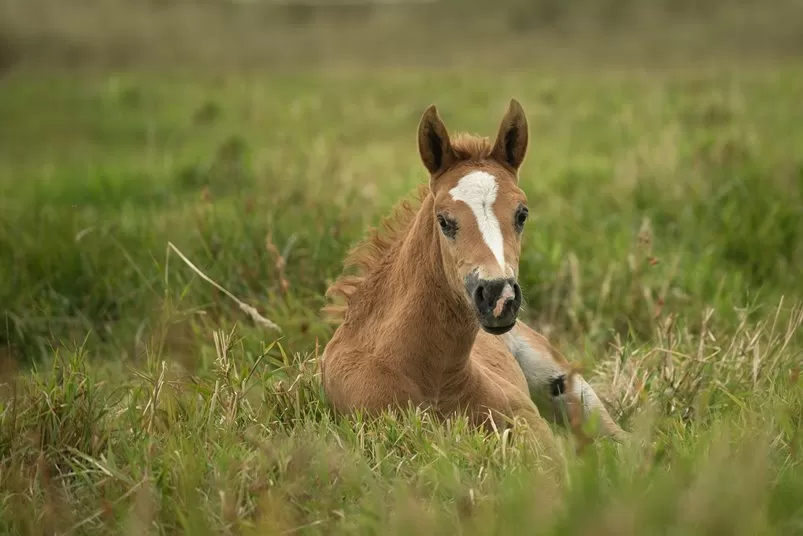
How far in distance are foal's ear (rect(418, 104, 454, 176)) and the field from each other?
3.70 feet

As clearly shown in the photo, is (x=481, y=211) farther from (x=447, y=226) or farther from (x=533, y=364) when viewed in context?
(x=533, y=364)

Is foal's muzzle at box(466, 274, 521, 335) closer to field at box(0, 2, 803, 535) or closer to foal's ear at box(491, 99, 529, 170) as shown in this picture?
field at box(0, 2, 803, 535)

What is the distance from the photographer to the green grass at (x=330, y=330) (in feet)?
11.2

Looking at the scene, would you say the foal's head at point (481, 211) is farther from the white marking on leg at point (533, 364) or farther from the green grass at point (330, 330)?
the white marking on leg at point (533, 364)

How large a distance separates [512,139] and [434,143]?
1.25ft

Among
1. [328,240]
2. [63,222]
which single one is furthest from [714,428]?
[63,222]

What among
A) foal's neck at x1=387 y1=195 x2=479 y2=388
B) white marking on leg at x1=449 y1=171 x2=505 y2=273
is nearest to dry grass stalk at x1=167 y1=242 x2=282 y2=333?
foal's neck at x1=387 y1=195 x2=479 y2=388

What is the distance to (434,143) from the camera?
A: 4.67 m

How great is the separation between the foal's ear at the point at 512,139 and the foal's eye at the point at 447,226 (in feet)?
1.68

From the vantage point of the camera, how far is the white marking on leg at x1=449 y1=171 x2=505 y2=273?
4156 mm

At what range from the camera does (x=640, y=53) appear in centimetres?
2378

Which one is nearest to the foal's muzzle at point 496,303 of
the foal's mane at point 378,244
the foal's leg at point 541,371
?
the foal's mane at point 378,244

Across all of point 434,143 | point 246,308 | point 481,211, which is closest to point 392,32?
point 246,308

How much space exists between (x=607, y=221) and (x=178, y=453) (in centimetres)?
504
